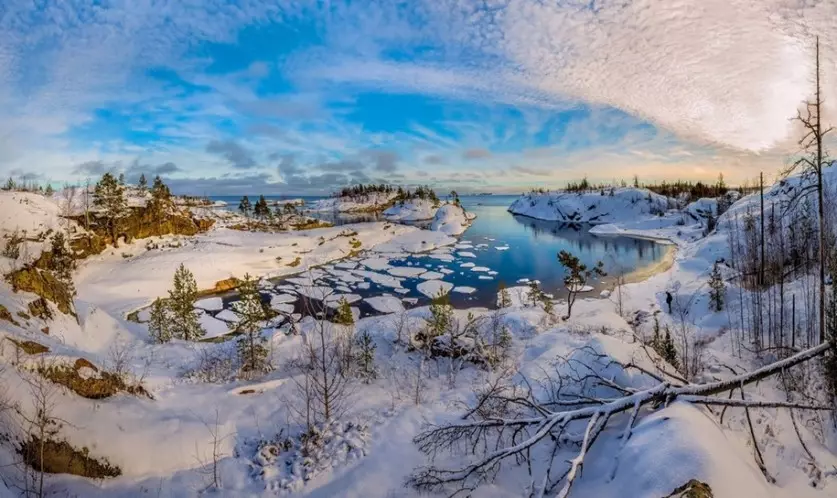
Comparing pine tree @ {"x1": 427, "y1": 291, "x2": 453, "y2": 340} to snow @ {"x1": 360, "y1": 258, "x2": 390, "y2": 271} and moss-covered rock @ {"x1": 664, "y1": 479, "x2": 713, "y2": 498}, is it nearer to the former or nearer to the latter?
moss-covered rock @ {"x1": 664, "y1": 479, "x2": 713, "y2": 498}

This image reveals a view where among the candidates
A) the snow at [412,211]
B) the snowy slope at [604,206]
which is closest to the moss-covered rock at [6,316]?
the snowy slope at [604,206]

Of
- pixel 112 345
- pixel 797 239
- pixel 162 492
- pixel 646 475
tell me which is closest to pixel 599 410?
pixel 646 475

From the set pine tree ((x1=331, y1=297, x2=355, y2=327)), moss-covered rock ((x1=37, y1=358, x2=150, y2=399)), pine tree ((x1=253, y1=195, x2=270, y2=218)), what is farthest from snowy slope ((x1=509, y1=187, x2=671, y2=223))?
moss-covered rock ((x1=37, y1=358, x2=150, y2=399))

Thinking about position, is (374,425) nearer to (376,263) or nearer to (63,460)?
(63,460)

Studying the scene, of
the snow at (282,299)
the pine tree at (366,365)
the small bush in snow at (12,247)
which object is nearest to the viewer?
the pine tree at (366,365)

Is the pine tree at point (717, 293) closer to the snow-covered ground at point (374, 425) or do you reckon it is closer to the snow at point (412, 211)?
the snow-covered ground at point (374, 425)

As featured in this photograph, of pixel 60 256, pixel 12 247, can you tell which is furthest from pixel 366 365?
pixel 60 256
